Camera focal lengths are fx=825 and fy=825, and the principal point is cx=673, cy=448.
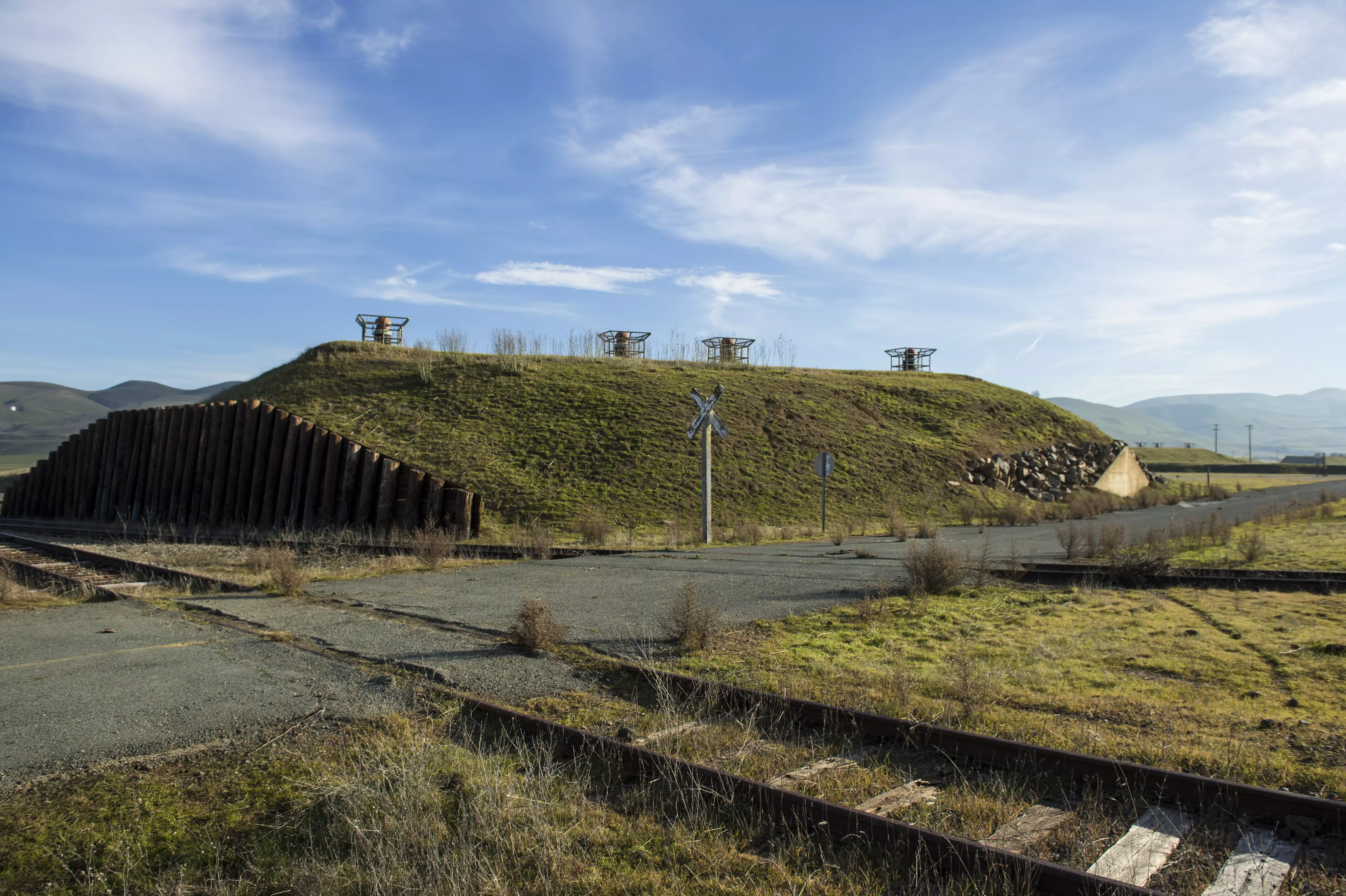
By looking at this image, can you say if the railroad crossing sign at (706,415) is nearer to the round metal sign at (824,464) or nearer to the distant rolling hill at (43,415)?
the round metal sign at (824,464)

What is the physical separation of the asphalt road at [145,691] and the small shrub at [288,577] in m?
2.41

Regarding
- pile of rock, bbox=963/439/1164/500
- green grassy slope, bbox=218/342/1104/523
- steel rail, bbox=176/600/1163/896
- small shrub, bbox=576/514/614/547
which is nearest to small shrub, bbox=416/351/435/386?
green grassy slope, bbox=218/342/1104/523

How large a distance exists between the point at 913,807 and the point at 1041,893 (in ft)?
3.17

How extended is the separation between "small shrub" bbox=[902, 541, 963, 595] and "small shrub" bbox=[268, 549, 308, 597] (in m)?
8.63

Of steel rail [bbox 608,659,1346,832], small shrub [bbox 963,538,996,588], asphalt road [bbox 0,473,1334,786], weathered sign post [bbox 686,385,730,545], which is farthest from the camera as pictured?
weathered sign post [bbox 686,385,730,545]

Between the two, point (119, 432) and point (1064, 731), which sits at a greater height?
point (119, 432)

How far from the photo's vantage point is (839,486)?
3409 centimetres

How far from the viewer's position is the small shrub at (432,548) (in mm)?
15461

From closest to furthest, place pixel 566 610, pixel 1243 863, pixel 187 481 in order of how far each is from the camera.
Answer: pixel 1243 863 → pixel 566 610 → pixel 187 481

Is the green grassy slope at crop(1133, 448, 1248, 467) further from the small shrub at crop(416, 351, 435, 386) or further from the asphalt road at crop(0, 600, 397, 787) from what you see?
the asphalt road at crop(0, 600, 397, 787)

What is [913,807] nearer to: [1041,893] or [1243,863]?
[1041,893]

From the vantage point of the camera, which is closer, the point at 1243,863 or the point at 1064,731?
the point at 1243,863

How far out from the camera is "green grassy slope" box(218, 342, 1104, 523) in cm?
2938

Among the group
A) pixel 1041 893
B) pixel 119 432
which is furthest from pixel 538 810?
pixel 119 432
